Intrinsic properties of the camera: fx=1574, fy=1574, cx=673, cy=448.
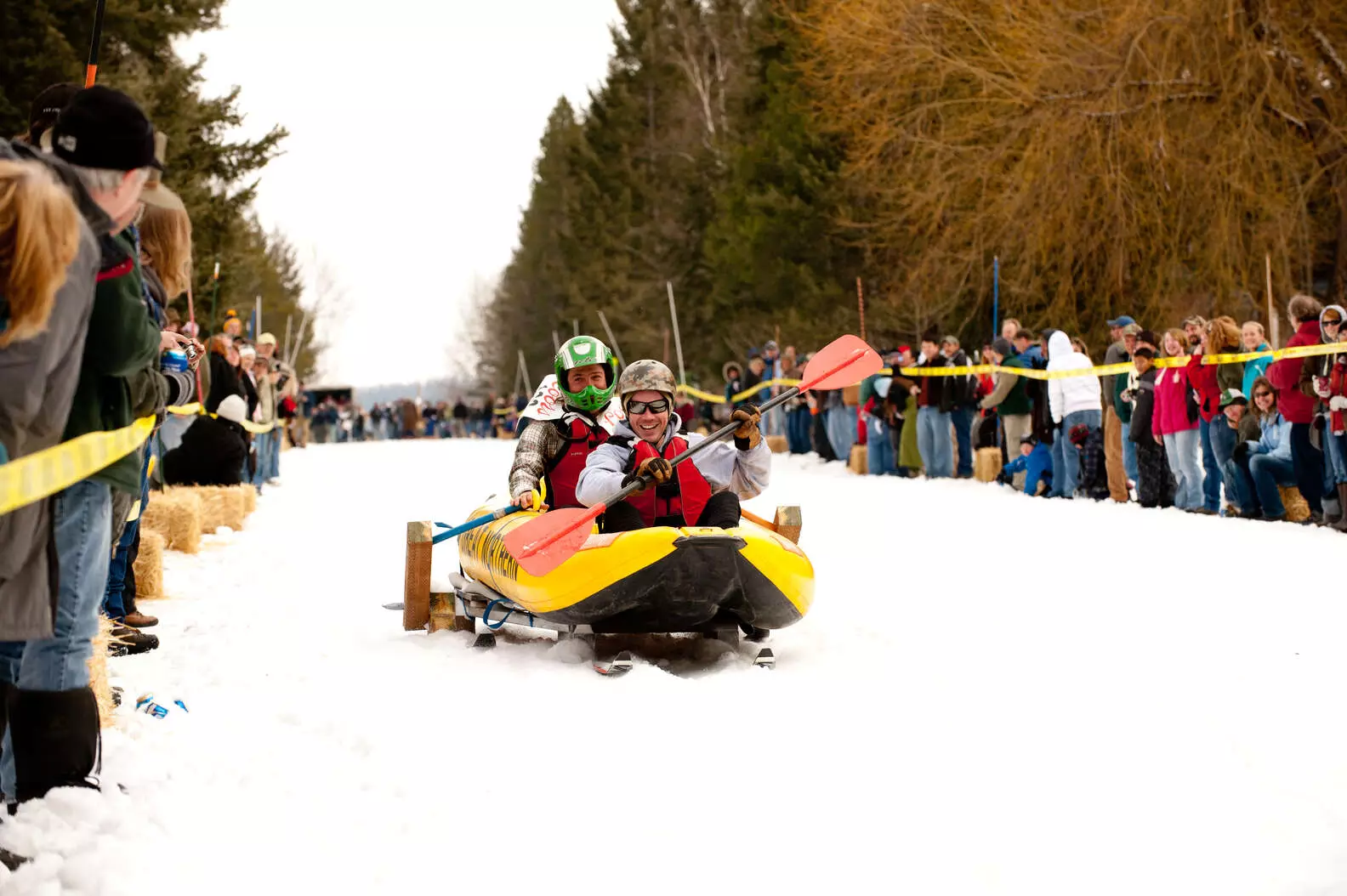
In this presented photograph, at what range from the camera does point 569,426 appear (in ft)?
27.1

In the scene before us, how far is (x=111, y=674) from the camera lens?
6.42m

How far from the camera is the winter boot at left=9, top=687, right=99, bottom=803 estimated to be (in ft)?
12.9

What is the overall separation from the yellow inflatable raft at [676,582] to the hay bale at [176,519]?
4843 mm

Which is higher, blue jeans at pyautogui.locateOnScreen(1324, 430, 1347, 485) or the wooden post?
blue jeans at pyautogui.locateOnScreen(1324, 430, 1347, 485)

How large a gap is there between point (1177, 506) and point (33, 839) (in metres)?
11.6

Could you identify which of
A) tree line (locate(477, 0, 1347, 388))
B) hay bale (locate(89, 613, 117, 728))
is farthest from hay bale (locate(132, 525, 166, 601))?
tree line (locate(477, 0, 1347, 388))

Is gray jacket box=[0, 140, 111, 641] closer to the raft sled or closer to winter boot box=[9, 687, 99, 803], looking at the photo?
winter boot box=[9, 687, 99, 803]

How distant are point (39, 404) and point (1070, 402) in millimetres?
12987

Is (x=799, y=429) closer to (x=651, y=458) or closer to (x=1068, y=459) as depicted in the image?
(x=1068, y=459)

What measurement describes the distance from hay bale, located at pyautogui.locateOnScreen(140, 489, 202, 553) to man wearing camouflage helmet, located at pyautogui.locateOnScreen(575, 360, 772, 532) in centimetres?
460

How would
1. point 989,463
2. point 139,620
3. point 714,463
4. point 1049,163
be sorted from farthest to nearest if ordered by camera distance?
1. point 1049,163
2. point 989,463
3. point 139,620
4. point 714,463

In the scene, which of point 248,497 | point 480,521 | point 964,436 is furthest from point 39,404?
point 964,436

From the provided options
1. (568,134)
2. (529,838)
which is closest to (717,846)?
(529,838)

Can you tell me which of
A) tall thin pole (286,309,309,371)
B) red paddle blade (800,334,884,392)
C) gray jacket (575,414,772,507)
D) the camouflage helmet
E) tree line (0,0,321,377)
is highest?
tree line (0,0,321,377)
